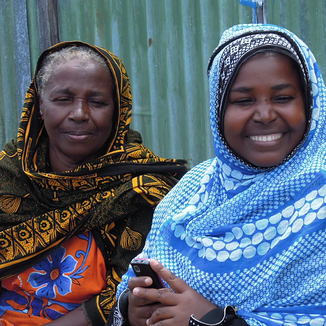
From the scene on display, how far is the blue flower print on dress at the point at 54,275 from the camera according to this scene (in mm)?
2750

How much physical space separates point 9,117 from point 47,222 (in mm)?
2108

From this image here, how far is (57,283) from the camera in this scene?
276cm

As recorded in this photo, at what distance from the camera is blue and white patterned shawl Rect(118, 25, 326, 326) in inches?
77.2

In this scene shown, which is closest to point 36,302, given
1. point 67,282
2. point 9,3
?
point 67,282

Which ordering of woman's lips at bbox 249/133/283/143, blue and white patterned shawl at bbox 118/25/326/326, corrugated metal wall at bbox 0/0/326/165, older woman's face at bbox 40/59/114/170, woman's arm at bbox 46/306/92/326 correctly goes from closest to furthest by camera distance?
blue and white patterned shawl at bbox 118/25/326/326 → woman's lips at bbox 249/133/283/143 → woman's arm at bbox 46/306/92/326 → older woman's face at bbox 40/59/114/170 → corrugated metal wall at bbox 0/0/326/165

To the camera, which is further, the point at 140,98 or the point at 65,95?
the point at 140,98

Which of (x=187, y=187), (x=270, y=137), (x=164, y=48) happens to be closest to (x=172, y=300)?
(x=187, y=187)

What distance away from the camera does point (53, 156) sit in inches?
119

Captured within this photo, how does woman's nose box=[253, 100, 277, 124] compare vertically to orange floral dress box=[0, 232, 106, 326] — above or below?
above

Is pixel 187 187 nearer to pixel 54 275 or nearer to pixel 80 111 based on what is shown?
pixel 80 111

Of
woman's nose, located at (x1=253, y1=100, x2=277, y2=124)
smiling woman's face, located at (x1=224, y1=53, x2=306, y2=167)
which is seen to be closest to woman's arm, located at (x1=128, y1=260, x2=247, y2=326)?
smiling woman's face, located at (x1=224, y1=53, x2=306, y2=167)

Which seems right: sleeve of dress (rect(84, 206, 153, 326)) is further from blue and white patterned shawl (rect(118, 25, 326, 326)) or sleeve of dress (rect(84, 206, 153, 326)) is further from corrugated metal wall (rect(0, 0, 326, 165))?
corrugated metal wall (rect(0, 0, 326, 165))

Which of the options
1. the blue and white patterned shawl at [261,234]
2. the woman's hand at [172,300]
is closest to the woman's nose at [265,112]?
the blue and white patterned shawl at [261,234]

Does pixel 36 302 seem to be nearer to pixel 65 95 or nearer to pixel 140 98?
pixel 65 95
